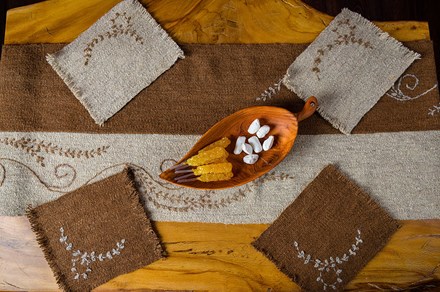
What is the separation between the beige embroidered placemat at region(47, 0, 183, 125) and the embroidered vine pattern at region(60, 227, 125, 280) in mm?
281

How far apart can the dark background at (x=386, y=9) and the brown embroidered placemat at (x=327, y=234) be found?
1.61 ft

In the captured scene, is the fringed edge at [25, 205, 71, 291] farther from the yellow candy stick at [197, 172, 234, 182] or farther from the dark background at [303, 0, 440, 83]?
the dark background at [303, 0, 440, 83]

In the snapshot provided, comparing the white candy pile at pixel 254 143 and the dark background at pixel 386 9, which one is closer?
the white candy pile at pixel 254 143

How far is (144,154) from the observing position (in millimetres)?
1023

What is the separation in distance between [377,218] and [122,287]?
1.90ft

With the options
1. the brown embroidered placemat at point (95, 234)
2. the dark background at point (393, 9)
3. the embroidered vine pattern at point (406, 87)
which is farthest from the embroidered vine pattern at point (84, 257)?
the dark background at point (393, 9)

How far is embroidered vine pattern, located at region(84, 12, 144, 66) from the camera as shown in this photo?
105 centimetres

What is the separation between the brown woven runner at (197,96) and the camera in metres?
1.04

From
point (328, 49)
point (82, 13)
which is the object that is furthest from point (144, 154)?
point (328, 49)

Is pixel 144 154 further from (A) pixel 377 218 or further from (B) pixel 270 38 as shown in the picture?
(A) pixel 377 218

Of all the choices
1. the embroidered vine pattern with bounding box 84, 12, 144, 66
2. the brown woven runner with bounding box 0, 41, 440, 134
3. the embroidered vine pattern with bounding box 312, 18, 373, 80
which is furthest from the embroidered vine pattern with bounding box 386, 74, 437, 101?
the embroidered vine pattern with bounding box 84, 12, 144, 66

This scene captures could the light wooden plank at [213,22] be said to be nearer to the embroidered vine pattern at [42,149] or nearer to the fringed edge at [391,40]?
the fringed edge at [391,40]

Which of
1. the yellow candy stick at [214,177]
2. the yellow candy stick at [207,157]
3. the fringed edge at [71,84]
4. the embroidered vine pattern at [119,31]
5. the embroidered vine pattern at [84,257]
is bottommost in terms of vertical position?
the embroidered vine pattern at [84,257]

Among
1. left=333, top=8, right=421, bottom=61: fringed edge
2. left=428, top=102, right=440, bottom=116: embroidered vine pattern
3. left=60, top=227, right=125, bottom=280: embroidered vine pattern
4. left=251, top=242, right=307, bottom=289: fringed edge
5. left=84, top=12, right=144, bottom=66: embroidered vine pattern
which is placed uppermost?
left=333, top=8, right=421, bottom=61: fringed edge
